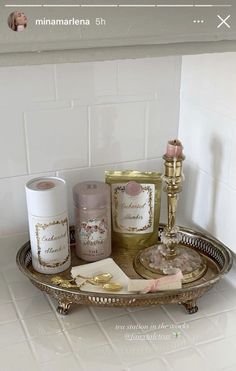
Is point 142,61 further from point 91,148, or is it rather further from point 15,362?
point 15,362

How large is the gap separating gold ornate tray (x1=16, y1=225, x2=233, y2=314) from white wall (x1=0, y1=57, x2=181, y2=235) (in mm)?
158

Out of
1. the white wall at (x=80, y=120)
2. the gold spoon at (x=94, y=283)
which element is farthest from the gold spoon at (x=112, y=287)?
the white wall at (x=80, y=120)

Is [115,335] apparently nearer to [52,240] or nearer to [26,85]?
[52,240]

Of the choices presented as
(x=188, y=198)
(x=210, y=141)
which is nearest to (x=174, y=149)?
(x=210, y=141)

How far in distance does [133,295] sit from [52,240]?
7.6 inches

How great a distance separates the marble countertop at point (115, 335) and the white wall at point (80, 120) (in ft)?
0.73

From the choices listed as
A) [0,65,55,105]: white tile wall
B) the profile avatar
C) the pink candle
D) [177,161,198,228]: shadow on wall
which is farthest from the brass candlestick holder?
the profile avatar

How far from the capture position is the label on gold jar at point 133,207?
108 centimetres

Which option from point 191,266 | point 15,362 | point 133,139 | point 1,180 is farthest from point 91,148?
point 15,362

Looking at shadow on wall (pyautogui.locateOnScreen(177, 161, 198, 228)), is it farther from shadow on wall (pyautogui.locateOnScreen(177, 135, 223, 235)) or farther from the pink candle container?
the pink candle container

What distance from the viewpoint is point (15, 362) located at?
32.4 inches

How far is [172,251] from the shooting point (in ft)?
3.43

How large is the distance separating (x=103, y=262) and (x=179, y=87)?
16.5 inches

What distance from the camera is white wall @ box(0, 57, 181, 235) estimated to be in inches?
40.3
